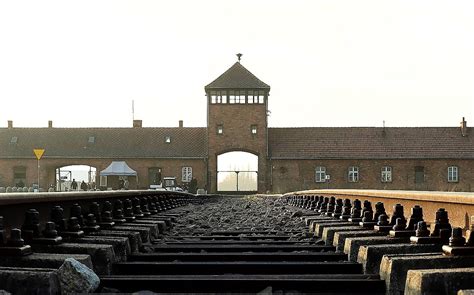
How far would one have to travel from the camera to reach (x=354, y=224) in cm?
689

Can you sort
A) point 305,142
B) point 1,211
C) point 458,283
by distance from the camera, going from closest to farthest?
point 458,283 < point 1,211 < point 305,142

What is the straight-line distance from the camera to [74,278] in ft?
11.1

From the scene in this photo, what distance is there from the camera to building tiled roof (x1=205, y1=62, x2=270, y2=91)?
50688 millimetres

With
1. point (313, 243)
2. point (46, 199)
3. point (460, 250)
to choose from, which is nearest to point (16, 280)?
point (46, 199)

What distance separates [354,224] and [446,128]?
49462 mm

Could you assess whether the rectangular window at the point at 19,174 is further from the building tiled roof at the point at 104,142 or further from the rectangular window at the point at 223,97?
the rectangular window at the point at 223,97

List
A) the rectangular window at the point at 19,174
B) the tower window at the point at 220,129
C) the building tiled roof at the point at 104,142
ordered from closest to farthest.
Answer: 1. the tower window at the point at 220,129
2. the rectangular window at the point at 19,174
3. the building tiled roof at the point at 104,142

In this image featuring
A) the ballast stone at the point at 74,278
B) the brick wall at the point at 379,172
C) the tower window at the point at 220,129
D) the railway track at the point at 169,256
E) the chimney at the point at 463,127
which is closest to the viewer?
the ballast stone at the point at 74,278

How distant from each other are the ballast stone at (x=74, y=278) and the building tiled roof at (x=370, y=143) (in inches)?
1831

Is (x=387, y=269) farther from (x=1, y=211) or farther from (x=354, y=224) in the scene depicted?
(x=354, y=224)

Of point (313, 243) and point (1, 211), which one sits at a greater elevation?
point (1, 211)

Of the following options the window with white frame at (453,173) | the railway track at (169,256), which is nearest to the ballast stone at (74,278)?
the railway track at (169,256)

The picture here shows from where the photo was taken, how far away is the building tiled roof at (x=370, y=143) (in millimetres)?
50531

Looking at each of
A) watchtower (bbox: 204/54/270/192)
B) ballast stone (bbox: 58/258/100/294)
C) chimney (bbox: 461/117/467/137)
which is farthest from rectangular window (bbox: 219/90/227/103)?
ballast stone (bbox: 58/258/100/294)
